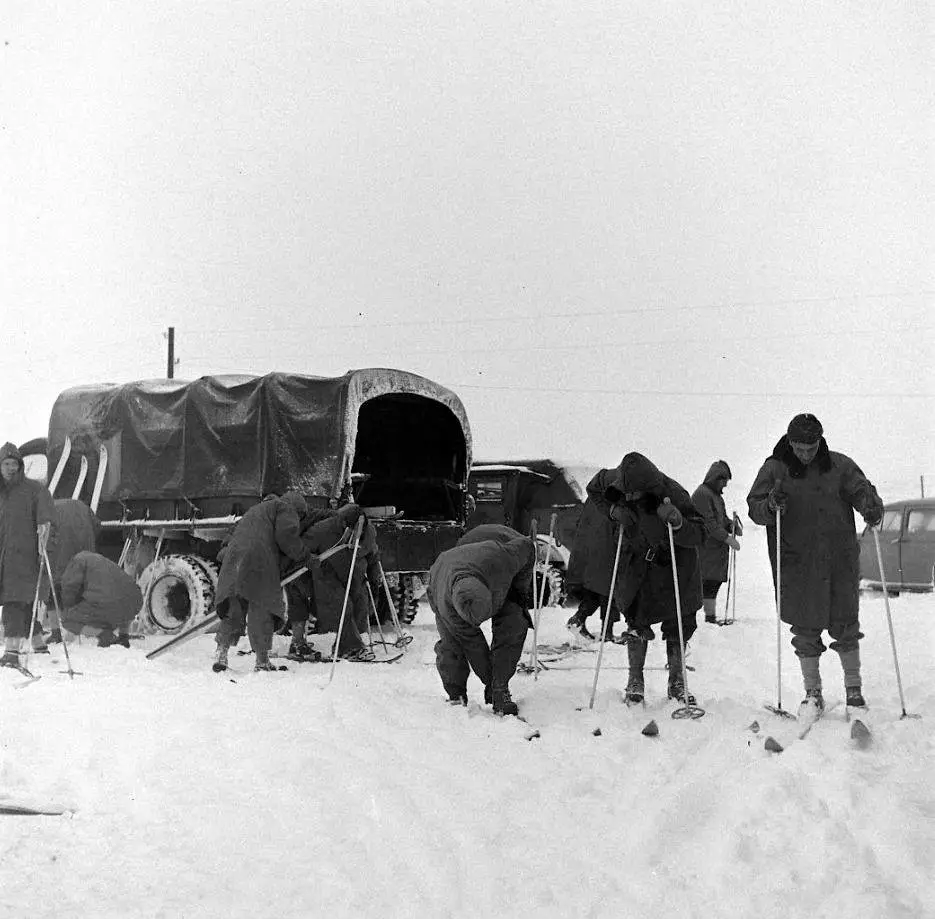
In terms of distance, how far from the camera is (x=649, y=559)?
6270mm

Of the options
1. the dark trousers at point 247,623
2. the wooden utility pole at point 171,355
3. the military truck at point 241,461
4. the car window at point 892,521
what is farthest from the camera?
the wooden utility pole at point 171,355

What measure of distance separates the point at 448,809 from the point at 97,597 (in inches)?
238

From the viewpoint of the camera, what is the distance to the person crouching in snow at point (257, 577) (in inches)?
310

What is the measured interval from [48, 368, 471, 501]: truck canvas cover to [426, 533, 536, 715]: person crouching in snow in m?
4.26

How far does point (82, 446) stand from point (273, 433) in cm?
276

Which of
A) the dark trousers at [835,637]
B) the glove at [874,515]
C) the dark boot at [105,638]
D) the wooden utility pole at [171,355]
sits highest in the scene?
the wooden utility pole at [171,355]

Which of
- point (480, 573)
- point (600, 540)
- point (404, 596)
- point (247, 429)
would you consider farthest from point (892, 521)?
point (480, 573)

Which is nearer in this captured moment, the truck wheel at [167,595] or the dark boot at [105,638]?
the dark boot at [105,638]

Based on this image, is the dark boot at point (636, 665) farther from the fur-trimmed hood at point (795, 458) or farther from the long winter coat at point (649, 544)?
the fur-trimmed hood at point (795, 458)

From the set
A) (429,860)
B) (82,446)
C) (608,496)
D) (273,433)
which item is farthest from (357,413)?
(429,860)

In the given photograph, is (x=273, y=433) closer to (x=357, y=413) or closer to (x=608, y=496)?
(x=357, y=413)

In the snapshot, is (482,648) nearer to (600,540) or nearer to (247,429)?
(600,540)

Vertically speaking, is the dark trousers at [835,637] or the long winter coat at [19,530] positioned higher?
the long winter coat at [19,530]

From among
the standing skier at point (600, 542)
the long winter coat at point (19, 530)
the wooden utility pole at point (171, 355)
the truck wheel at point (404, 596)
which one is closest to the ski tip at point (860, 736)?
the standing skier at point (600, 542)
